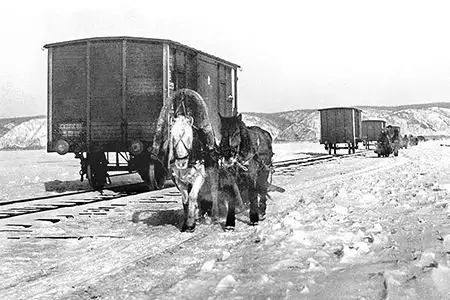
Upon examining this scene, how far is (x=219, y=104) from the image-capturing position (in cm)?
1588

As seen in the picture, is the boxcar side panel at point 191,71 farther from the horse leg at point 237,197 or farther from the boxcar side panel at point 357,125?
the boxcar side panel at point 357,125

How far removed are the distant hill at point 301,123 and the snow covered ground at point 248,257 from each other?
405 ft

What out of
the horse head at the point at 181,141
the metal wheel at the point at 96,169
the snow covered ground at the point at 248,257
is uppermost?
the horse head at the point at 181,141

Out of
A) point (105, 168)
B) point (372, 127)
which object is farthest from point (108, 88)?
point (372, 127)

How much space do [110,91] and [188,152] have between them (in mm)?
6945

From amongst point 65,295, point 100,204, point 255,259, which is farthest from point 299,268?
point 100,204

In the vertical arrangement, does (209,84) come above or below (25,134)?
below

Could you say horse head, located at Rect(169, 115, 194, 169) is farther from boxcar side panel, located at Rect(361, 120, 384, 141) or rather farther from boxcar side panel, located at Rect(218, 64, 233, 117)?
boxcar side panel, located at Rect(361, 120, 384, 141)

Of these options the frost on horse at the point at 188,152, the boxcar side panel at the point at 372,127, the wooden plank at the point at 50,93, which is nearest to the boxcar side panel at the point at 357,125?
the boxcar side panel at the point at 372,127

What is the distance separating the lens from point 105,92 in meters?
13.1

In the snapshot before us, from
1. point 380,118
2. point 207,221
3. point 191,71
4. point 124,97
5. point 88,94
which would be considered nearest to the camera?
point 207,221

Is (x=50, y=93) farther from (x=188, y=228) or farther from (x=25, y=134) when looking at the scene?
(x=25, y=134)

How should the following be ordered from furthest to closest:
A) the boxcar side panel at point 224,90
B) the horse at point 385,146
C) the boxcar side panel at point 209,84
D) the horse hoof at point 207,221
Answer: the horse at point 385,146, the boxcar side panel at point 224,90, the boxcar side panel at point 209,84, the horse hoof at point 207,221

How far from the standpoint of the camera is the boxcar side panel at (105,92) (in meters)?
13.0
